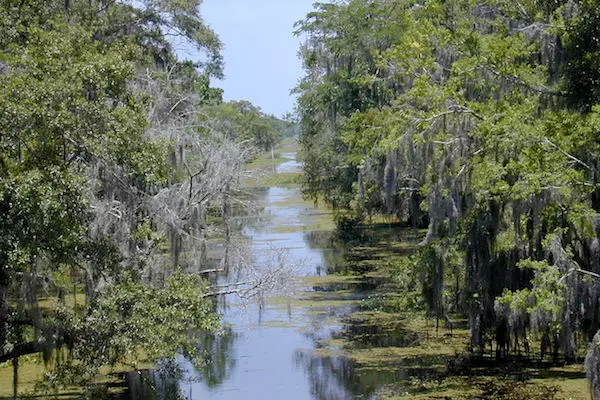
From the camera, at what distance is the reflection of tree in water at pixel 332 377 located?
15.5m

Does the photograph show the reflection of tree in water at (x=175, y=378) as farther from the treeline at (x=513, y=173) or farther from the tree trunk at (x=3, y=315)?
the treeline at (x=513, y=173)

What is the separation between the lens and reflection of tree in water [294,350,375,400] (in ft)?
50.8

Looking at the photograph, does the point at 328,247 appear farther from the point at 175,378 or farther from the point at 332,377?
the point at 175,378

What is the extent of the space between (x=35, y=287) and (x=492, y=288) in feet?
24.9

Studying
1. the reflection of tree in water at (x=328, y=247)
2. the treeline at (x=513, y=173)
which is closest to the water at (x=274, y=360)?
the treeline at (x=513, y=173)

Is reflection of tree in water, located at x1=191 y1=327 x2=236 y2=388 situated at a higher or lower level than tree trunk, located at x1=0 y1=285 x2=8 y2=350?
lower

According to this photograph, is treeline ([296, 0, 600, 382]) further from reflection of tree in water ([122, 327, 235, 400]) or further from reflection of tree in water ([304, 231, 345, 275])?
reflection of tree in water ([304, 231, 345, 275])

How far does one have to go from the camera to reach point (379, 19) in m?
35.1

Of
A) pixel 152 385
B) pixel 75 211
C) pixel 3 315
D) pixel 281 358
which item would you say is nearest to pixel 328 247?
pixel 281 358

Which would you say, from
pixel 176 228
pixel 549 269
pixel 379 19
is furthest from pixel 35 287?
pixel 379 19

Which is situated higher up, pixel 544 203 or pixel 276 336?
pixel 544 203

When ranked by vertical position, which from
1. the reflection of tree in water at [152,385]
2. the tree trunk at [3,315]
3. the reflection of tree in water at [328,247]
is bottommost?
the reflection of tree in water at [152,385]

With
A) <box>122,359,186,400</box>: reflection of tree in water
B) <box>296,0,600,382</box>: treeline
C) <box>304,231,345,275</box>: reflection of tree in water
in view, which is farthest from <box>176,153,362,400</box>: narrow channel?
<box>296,0,600,382</box>: treeline

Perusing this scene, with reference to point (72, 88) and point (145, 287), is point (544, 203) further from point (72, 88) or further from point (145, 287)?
point (72, 88)
